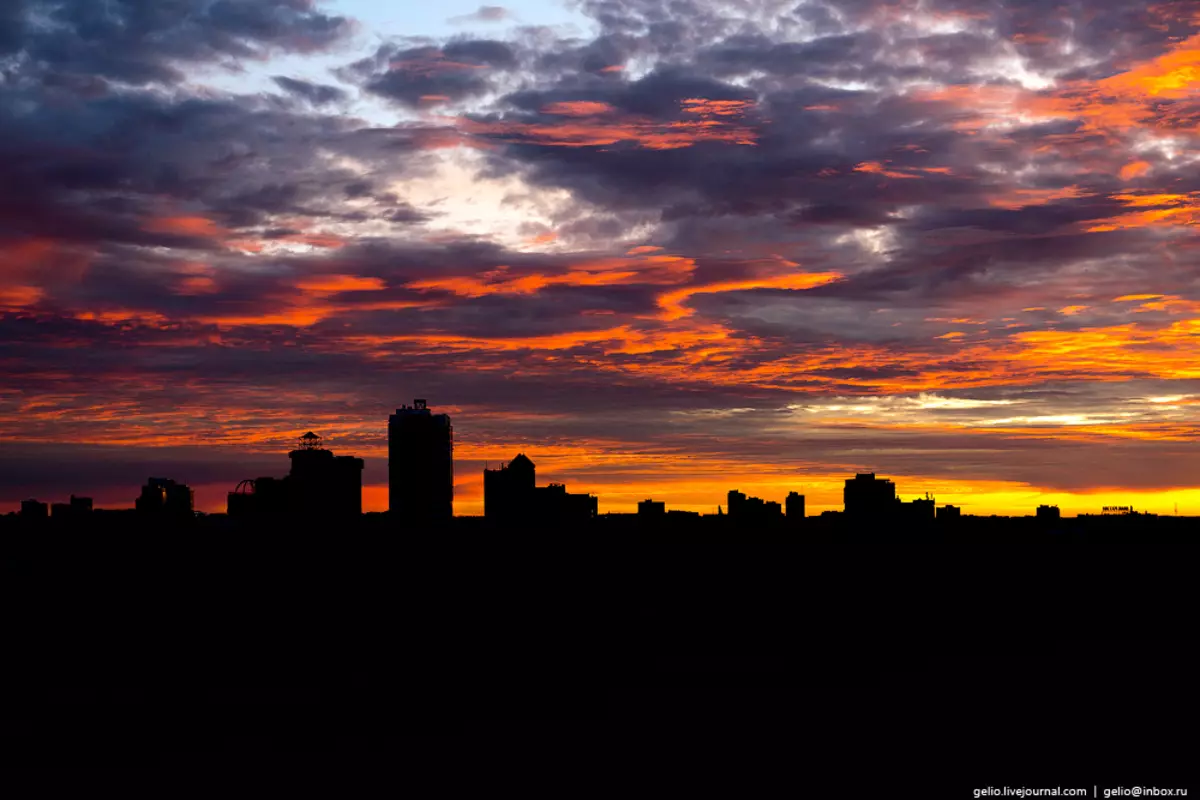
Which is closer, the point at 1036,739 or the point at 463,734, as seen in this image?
the point at 1036,739

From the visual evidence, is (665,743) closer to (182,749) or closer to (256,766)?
(256,766)

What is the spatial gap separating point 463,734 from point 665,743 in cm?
2173

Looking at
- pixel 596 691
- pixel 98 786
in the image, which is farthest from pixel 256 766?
pixel 596 691

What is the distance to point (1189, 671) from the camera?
646 ft

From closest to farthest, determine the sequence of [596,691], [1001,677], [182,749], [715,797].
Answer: [715,797] → [182,749] → [596,691] → [1001,677]

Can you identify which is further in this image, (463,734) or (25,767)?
(463,734)

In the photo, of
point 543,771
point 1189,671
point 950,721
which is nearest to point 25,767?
point 543,771

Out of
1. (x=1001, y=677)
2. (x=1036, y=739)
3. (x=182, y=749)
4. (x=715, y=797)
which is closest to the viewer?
(x=715, y=797)

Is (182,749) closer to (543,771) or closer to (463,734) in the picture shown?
(463,734)

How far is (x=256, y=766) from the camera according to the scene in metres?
118

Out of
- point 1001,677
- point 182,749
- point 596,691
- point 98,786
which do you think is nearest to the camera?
point 98,786

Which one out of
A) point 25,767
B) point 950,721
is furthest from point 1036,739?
point 25,767

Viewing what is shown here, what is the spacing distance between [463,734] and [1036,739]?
56.0 m

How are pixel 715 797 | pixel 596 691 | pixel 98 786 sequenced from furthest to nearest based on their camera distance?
pixel 596 691
pixel 98 786
pixel 715 797
